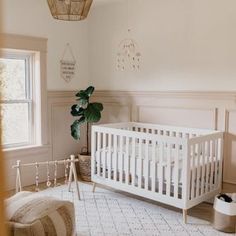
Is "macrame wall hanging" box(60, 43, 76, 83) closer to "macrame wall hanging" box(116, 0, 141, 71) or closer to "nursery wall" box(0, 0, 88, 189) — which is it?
"nursery wall" box(0, 0, 88, 189)

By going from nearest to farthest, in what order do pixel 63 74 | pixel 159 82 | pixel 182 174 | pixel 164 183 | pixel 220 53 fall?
pixel 182 174 < pixel 164 183 < pixel 220 53 < pixel 159 82 < pixel 63 74

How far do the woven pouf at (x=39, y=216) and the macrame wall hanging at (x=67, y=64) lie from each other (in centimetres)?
230

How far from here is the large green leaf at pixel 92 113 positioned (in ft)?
13.7

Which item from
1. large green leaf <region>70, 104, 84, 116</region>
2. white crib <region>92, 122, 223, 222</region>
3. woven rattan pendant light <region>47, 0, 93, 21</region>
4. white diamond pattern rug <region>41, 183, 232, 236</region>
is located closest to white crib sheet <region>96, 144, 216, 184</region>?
white crib <region>92, 122, 223, 222</region>

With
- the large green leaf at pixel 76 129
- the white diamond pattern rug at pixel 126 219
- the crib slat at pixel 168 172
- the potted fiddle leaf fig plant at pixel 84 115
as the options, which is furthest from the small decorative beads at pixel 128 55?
the white diamond pattern rug at pixel 126 219

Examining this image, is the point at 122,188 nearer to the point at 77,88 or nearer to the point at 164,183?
the point at 164,183

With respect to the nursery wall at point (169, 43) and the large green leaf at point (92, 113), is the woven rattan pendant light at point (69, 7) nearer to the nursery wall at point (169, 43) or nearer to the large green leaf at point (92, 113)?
the nursery wall at point (169, 43)

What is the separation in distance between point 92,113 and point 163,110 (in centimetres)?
90

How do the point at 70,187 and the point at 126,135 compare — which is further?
the point at 70,187

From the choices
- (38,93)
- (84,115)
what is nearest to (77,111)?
(84,115)

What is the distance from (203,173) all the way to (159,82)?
4.38 ft

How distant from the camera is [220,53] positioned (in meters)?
3.45

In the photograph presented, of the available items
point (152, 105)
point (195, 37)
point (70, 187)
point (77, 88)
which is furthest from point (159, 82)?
point (70, 187)

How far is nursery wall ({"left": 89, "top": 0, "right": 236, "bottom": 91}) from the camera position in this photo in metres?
3.43
